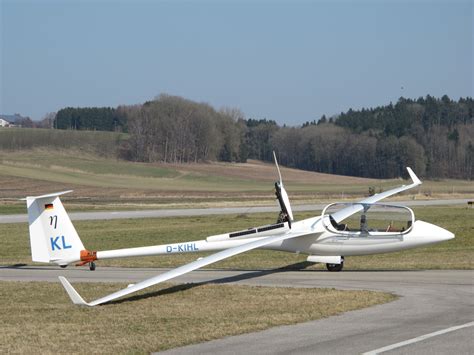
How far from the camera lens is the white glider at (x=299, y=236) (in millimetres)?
18953

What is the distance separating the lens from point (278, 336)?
11773mm

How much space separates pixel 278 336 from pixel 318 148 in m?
163

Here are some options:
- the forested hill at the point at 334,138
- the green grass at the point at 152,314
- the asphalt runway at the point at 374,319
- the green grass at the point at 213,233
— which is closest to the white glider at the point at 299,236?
the asphalt runway at the point at 374,319

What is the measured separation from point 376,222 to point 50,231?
7.61 m

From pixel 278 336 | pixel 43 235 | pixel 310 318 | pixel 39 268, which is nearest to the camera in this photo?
pixel 278 336

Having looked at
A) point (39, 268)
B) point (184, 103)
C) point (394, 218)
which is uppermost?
point (184, 103)

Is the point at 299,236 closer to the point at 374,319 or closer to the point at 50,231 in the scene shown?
the point at 50,231

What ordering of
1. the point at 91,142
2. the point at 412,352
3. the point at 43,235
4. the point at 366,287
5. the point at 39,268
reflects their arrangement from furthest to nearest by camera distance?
the point at 91,142 → the point at 39,268 → the point at 43,235 → the point at 366,287 → the point at 412,352

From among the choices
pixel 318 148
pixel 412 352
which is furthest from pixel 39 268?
pixel 318 148

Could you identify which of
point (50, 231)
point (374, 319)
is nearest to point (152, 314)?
point (374, 319)

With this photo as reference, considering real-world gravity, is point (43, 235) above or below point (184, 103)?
below

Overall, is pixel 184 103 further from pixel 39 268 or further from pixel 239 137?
pixel 39 268

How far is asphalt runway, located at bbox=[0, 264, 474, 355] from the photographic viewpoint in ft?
35.8

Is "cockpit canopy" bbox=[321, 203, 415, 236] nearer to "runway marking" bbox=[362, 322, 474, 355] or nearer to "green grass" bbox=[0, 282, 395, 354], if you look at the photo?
"green grass" bbox=[0, 282, 395, 354]
